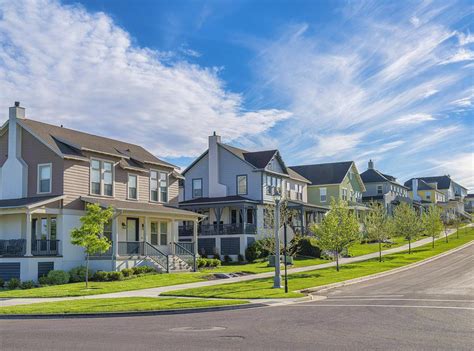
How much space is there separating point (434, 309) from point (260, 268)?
73.4ft

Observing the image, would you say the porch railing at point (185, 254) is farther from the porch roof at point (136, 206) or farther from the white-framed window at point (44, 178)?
the white-framed window at point (44, 178)

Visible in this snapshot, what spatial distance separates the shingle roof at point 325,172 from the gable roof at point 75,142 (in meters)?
30.2

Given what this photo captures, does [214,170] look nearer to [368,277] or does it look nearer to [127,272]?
[127,272]

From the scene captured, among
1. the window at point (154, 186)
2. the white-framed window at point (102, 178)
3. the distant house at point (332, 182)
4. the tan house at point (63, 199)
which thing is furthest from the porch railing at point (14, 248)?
the distant house at point (332, 182)

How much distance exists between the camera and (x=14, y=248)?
1289 inches

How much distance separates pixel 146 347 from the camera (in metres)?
11.8

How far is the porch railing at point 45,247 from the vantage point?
108ft

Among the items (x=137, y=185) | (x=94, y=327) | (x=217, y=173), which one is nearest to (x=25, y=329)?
(x=94, y=327)

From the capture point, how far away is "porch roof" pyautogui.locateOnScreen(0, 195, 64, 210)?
102 ft

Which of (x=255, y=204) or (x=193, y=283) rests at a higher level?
(x=255, y=204)

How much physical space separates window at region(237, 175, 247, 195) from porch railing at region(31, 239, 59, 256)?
21.5 meters

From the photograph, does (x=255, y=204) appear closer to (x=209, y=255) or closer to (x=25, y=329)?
(x=209, y=255)

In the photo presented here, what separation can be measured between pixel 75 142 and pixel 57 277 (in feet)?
28.3

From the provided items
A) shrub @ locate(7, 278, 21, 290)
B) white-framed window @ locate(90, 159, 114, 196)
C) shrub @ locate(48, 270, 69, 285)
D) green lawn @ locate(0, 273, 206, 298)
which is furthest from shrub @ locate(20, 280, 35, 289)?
white-framed window @ locate(90, 159, 114, 196)
